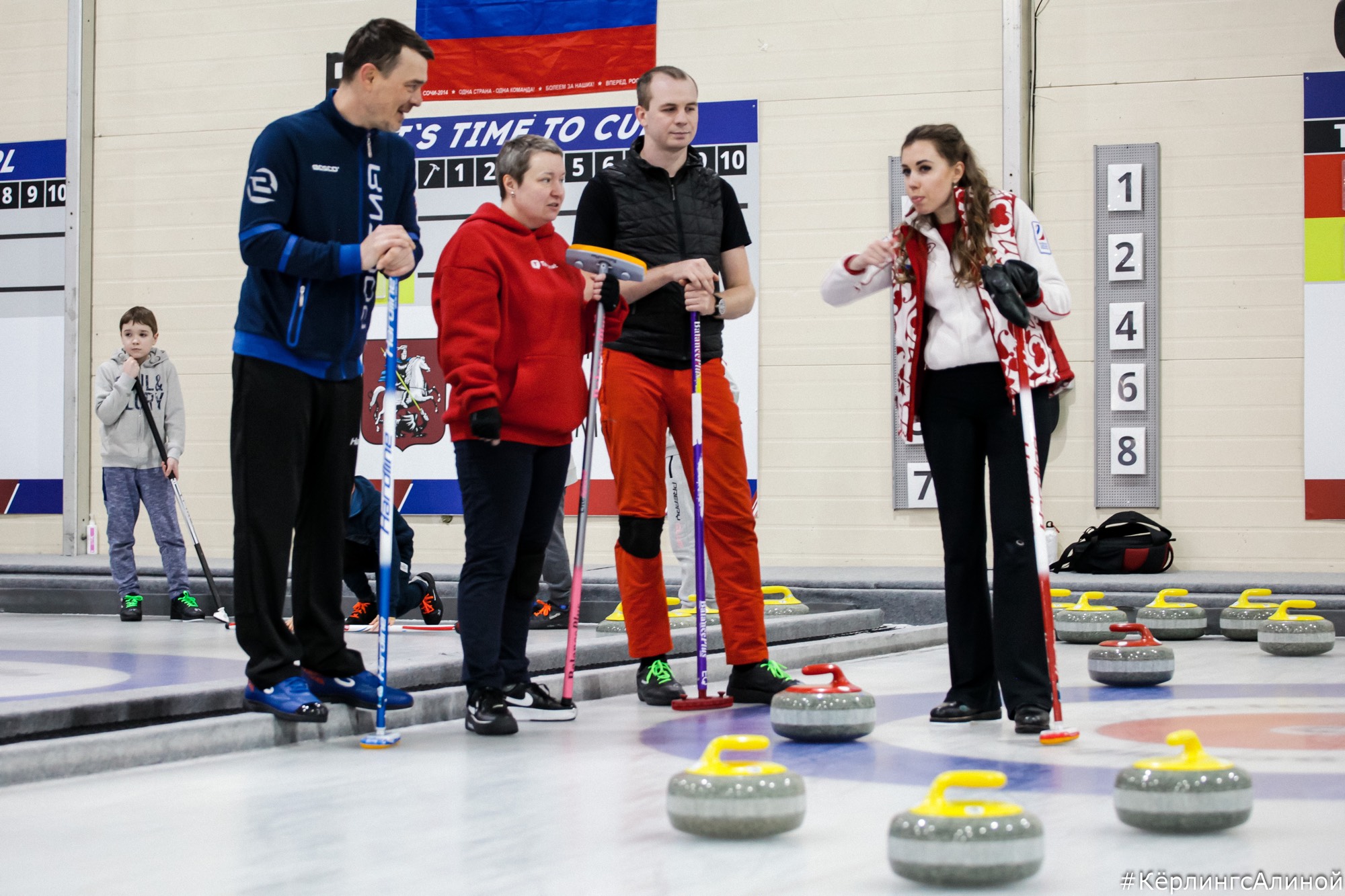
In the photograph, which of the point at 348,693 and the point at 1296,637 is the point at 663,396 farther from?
the point at 1296,637

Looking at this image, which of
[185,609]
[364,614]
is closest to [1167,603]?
[364,614]

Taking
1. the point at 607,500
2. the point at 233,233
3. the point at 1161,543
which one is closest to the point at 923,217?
the point at 1161,543

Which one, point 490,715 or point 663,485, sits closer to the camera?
point 490,715

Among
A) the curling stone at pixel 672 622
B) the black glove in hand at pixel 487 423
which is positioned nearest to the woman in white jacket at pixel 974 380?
the black glove in hand at pixel 487 423

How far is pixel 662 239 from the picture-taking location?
3.84m

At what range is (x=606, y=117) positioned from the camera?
867 centimetres

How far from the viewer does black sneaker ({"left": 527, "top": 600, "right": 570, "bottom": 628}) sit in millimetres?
5852

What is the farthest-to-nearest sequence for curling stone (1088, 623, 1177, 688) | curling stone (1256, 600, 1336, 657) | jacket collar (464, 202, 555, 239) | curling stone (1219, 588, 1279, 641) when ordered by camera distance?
curling stone (1219, 588, 1279, 641) → curling stone (1256, 600, 1336, 657) → curling stone (1088, 623, 1177, 688) → jacket collar (464, 202, 555, 239)

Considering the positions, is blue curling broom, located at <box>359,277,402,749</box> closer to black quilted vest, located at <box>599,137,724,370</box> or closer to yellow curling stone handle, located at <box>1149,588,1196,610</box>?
black quilted vest, located at <box>599,137,724,370</box>

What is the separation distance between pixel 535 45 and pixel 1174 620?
5266 mm

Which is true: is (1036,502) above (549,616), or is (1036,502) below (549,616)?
above

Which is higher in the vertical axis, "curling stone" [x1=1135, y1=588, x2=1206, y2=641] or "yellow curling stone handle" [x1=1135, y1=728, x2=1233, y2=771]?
"yellow curling stone handle" [x1=1135, y1=728, x2=1233, y2=771]

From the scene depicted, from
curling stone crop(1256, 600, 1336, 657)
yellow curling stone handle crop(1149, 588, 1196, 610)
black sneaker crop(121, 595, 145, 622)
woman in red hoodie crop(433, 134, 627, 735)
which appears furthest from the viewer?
black sneaker crop(121, 595, 145, 622)

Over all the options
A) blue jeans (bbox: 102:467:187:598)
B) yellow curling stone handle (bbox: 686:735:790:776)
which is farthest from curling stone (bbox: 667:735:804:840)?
blue jeans (bbox: 102:467:187:598)
